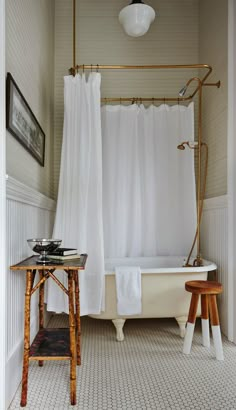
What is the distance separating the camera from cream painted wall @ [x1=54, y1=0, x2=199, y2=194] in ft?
12.4

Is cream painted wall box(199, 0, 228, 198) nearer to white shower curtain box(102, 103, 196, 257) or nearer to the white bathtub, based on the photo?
white shower curtain box(102, 103, 196, 257)

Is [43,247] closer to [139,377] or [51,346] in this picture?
[51,346]

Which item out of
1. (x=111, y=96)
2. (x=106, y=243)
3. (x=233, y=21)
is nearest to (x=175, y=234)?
(x=106, y=243)

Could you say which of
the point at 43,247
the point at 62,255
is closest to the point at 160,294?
the point at 62,255

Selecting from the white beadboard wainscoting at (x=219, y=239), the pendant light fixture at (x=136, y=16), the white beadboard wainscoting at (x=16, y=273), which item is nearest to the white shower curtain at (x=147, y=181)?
the white beadboard wainscoting at (x=219, y=239)

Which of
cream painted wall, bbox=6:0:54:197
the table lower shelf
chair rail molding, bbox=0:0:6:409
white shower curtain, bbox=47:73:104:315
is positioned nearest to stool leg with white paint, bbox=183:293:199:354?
white shower curtain, bbox=47:73:104:315

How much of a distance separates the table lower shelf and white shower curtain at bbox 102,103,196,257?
1.26m

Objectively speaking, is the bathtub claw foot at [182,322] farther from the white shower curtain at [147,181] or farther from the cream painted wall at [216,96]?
the cream painted wall at [216,96]

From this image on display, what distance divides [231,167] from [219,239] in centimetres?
62

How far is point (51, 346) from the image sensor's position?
6.72 ft

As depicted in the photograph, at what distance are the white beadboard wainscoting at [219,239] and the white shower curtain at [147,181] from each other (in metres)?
0.20

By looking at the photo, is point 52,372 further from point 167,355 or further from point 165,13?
point 165,13

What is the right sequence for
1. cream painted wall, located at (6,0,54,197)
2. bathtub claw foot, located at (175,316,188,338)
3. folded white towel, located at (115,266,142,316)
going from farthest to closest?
bathtub claw foot, located at (175,316,188,338)
folded white towel, located at (115,266,142,316)
cream painted wall, located at (6,0,54,197)

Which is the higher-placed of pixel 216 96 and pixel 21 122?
pixel 216 96
